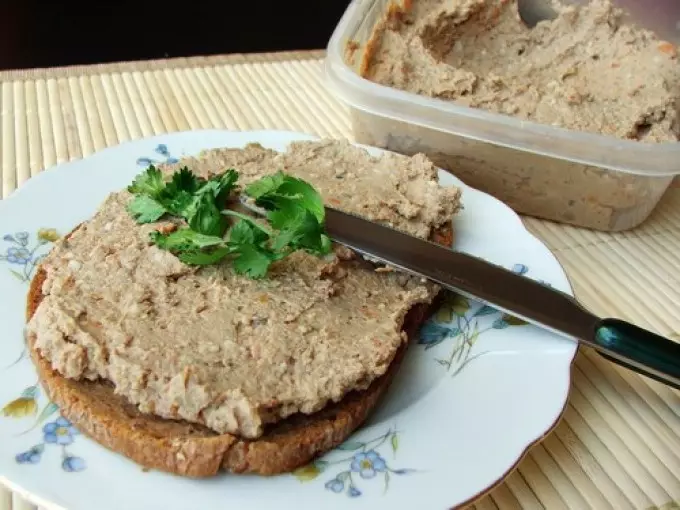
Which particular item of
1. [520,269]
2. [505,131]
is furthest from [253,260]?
[505,131]

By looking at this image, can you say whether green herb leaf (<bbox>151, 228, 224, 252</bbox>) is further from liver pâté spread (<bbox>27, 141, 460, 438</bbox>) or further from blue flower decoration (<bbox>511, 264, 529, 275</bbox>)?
blue flower decoration (<bbox>511, 264, 529, 275</bbox>)

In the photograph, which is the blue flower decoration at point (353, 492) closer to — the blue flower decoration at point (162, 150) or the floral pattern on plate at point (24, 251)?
the floral pattern on plate at point (24, 251)

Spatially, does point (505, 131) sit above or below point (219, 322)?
above

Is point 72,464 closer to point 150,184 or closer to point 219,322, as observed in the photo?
point 219,322

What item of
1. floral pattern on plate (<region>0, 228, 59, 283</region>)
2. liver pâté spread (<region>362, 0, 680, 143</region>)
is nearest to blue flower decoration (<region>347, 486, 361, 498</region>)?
floral pattern on plate (<region>0, 228, 59, 283</region>)

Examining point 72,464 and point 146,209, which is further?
point 146,209

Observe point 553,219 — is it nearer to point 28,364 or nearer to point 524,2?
point 524,2
